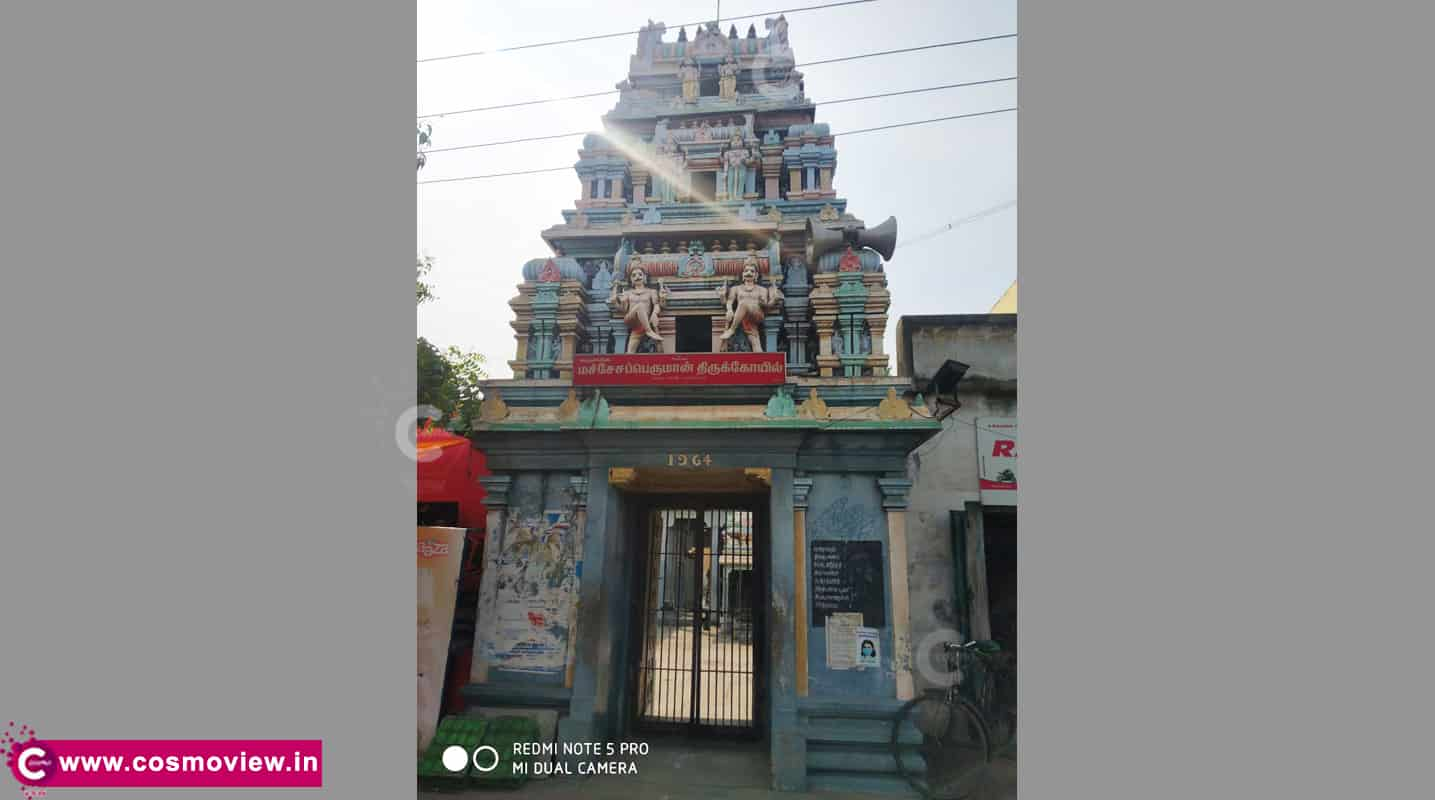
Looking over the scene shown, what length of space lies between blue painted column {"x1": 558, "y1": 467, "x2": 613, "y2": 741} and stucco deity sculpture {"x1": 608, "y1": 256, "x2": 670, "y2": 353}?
1.95 meters

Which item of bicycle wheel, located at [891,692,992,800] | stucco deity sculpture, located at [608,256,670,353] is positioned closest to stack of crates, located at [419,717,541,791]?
bicycle wheel, located at [891,692,992,800]

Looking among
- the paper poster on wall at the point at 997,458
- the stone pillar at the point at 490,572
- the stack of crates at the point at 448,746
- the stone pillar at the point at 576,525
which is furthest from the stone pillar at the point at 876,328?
the stack of crates at the point at 448,746

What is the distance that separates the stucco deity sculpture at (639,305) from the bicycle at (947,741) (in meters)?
5.34

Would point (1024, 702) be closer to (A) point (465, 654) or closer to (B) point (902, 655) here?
(B) point (902, 655)

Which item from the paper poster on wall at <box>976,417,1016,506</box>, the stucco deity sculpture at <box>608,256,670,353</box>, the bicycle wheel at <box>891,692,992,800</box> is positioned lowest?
Result: the bicycle wheel at <box>891,692,992,800</box>

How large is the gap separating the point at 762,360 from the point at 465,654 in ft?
17.0

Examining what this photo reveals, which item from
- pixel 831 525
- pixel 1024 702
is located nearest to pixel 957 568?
pixel 831 525

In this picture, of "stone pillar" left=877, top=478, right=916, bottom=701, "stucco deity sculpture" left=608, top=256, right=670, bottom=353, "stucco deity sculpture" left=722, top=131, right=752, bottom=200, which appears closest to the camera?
"stone pillar" left=877, top=478, right=916, bottom=701

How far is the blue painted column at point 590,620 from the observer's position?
684cm

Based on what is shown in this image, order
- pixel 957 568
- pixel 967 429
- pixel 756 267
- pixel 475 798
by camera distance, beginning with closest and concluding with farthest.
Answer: pixel 475 798
pixel 756 267
pixel 957 568
pixel 967 429

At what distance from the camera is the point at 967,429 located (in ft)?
32.6

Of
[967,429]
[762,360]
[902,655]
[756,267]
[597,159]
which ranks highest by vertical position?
[597,159]

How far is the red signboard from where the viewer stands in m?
7.58

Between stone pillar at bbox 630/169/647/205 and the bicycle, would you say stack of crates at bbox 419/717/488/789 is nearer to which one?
the bicycle
